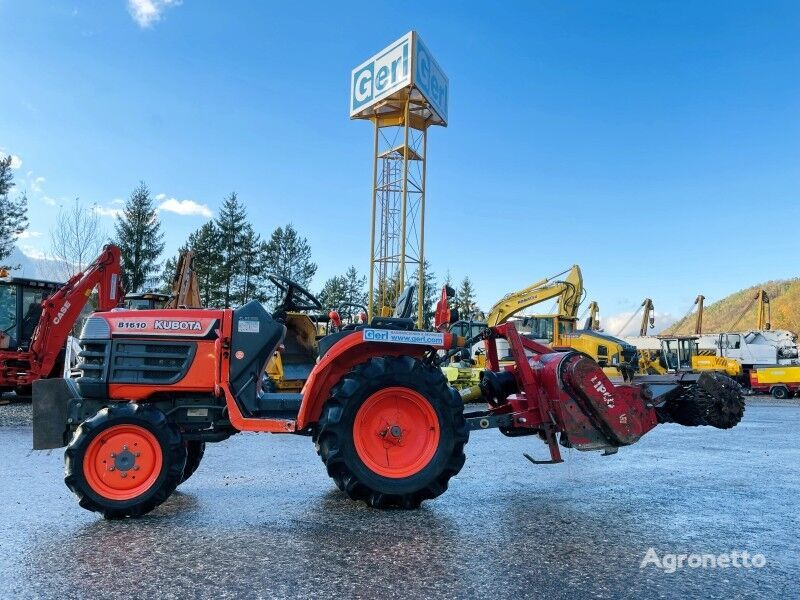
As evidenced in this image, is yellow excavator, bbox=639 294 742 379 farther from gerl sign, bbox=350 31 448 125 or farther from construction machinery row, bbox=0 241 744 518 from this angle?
construction machinery row, bbox=0 241 744 518

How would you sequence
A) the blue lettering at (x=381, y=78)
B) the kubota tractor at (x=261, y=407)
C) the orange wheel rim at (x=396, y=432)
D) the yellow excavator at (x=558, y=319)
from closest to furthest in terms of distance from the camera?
the kubota tractor at (x=261, y=407) < the orange wheel rim at (x=396, y=432) < the yellow excavator at (x=558, y=319) < the blue lettering at (x=381, y=78)

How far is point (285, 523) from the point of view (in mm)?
4199

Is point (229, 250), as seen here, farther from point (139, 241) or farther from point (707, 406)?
point (707, 406)

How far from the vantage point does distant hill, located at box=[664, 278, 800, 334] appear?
5925cm

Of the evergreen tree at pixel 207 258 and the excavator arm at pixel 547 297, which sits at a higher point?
the evergreen tree at pixel 207 258

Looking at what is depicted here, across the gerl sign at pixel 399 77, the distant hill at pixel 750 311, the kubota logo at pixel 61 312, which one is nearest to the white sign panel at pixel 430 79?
the gerl sign at pixel 399 77

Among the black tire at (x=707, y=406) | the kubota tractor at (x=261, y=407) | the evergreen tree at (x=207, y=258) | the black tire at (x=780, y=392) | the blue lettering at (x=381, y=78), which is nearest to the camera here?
the kubota tractor at (x=261, y=407)

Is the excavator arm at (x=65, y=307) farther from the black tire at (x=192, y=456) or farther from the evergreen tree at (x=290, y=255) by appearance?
the evergreen tree at (x=290, y=255)

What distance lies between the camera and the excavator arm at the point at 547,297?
65.4 ft

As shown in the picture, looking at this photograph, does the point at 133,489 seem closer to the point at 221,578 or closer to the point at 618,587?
the point at 221,578

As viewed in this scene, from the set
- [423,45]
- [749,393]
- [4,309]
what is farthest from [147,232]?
[749,393]

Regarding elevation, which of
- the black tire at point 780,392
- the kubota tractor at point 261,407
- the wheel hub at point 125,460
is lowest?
the black tire at point 780,392

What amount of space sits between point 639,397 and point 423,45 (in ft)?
70.0

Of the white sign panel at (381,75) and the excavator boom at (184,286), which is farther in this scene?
the white sign panel at (381,75)
